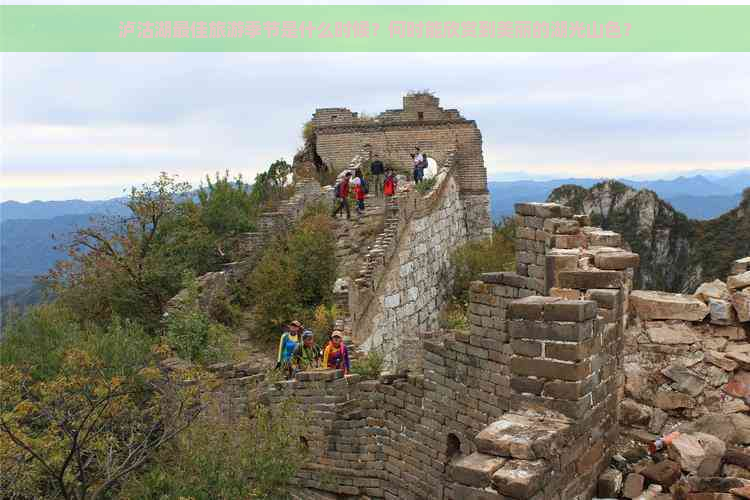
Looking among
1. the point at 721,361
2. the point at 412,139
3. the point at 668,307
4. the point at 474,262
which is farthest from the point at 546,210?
the point at 412,139

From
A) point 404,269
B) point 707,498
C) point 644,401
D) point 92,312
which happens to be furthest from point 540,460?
point 92,312

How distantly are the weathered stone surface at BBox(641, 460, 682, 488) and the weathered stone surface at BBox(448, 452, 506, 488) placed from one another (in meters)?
1.50

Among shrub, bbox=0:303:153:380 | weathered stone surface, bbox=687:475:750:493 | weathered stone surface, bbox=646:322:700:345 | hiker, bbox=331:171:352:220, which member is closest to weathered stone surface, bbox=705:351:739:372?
weathered stone surface, bbox=646:322:700:345

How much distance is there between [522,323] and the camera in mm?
4922

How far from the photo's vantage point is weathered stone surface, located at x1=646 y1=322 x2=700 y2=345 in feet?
20.6

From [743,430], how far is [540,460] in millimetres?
2415

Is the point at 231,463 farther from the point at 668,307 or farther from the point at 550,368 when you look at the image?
the point at 668,307

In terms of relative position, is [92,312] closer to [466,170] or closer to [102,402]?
[102,402]

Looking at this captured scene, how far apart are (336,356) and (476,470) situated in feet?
25.5

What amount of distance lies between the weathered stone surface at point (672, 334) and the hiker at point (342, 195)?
47.9 feet

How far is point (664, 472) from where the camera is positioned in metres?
5.06

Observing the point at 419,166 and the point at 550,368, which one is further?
the point at 419,166

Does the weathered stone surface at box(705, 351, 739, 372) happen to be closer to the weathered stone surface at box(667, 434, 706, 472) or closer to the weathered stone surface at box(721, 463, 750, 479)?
the weathered stone surface at box(667, 434, 706, 472)

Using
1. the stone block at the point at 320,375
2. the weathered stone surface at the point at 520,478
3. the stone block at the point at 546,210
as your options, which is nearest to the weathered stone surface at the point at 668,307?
the stone block at the point at 546,210
